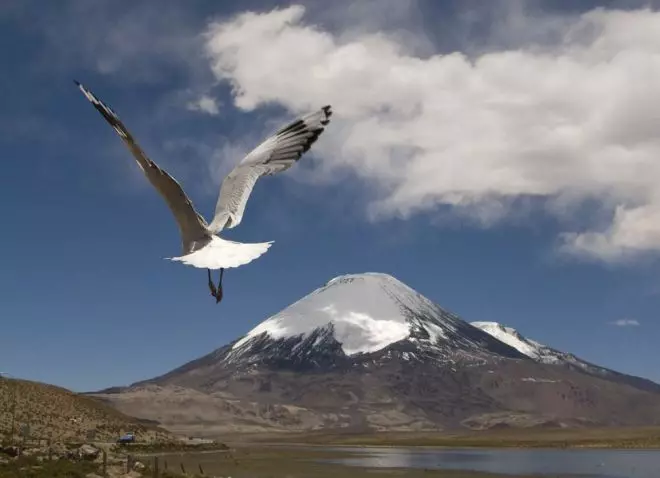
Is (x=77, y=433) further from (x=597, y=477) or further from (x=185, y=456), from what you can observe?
(x=597, y=477)

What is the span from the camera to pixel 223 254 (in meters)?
11.0

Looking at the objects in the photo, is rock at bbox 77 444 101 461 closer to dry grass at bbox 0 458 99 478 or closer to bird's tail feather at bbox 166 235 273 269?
dry grass at bbox 0 458 99 478

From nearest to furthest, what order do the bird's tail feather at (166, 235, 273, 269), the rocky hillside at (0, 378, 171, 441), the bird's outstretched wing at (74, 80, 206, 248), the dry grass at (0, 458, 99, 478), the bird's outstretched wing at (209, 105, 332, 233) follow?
the bird's tail feather at (166, 235, 273, 269), the bird's outstretched wing at (74, 80, 206, 248), the bird's outstretched wing at (209, 105, 332, 233), the dry grass at (0, 458, 99, 478), the rocky hillside at (0, 378, 171, 441)

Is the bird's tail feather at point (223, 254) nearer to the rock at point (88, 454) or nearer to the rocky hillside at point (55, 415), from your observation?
the rock at point (88, 454)

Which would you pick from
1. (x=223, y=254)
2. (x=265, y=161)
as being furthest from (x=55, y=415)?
(x=223, y=254)

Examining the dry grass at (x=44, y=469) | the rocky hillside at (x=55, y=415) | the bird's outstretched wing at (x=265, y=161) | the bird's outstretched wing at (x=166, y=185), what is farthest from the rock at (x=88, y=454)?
the bird's outstretched wing at (x=166, y=185)

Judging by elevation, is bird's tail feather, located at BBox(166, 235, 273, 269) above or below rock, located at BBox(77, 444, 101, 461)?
above

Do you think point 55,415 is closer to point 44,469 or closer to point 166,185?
point 44,469

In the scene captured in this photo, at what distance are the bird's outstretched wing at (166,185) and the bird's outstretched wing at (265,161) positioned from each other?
54 centimetres

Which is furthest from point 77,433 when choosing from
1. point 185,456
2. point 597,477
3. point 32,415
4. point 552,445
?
point 552,445

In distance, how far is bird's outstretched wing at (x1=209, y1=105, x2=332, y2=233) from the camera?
13.0m

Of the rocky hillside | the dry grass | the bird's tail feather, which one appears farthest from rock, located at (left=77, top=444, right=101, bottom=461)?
the bird's tail feather

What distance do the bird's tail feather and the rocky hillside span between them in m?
61.5

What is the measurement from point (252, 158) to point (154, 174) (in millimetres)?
2636
